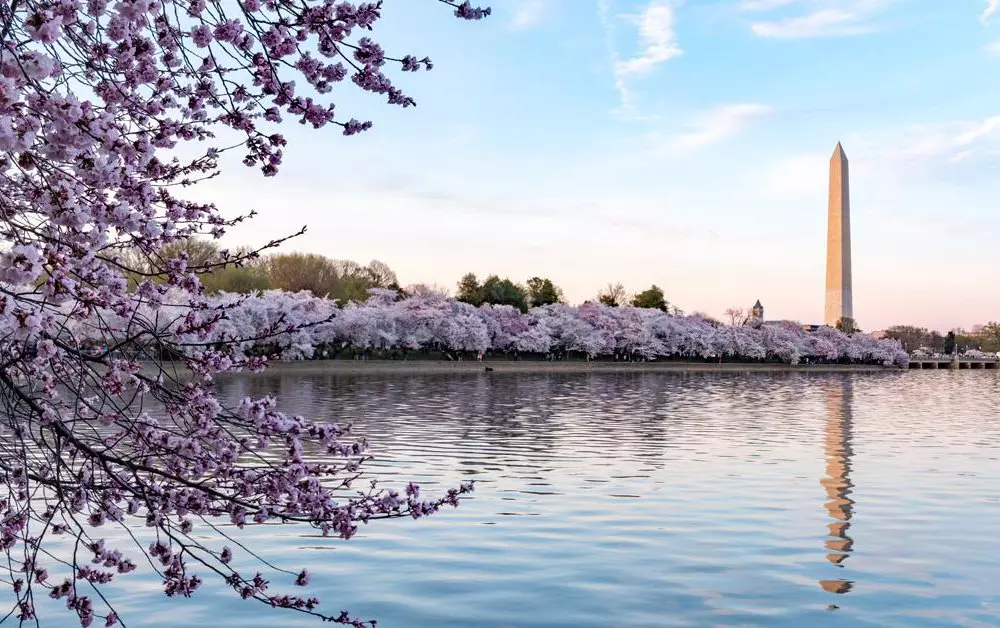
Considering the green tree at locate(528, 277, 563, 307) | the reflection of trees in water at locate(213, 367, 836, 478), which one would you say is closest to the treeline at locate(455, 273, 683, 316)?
the green tree at locate(528, 277, 563, 307)

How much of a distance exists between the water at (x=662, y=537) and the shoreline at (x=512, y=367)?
1538 inches

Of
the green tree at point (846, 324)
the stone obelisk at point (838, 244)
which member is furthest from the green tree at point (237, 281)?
the green tree at point (846, 324)

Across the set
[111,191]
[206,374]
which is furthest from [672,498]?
[111,191]

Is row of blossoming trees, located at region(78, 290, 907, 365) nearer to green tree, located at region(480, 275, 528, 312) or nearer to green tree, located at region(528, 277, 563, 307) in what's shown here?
green tree, located at region(480, 275, 528, 312)

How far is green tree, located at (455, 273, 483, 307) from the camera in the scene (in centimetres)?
10312

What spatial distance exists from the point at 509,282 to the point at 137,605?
321 feet

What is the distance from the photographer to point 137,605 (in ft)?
31.9

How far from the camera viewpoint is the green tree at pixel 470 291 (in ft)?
338

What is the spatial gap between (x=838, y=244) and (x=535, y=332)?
97.9 ft

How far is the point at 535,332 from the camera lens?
90.4 m

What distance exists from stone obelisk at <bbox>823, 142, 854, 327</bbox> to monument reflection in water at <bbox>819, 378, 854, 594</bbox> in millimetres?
65703

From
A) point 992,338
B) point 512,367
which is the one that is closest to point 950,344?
point 992,338

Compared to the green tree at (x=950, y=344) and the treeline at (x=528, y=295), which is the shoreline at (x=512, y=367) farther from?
the green tree at (x=950, y=344)

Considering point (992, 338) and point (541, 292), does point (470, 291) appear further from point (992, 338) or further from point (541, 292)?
point (992, 338)
